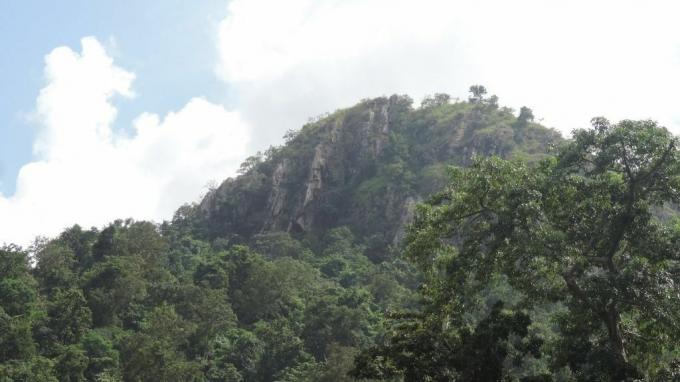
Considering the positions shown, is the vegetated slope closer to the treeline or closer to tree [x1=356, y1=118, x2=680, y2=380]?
the treeline

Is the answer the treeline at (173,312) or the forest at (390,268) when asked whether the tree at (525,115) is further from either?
the treeline at (173,312)

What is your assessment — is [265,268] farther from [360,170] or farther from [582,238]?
[582,238]

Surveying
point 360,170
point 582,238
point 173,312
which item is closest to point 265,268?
point 173,312

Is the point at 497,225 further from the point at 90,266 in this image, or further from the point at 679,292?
the point at 90,266

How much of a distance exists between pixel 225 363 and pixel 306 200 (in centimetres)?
3751

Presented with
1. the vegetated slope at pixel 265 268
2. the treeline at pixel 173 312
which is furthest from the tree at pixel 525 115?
the treeline at pixel 173 312

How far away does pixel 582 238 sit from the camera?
1298cm

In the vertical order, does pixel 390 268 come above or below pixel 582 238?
above

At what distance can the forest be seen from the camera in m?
12.2

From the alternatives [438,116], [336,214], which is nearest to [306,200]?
[336,214]

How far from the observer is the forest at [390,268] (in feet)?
40.0

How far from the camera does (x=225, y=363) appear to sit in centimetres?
3812

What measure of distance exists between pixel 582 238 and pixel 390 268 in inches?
1731

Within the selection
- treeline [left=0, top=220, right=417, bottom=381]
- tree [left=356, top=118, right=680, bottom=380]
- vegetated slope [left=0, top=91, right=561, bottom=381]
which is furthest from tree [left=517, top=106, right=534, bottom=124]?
tree [left=356, top=118, right=680, bottom=380]
